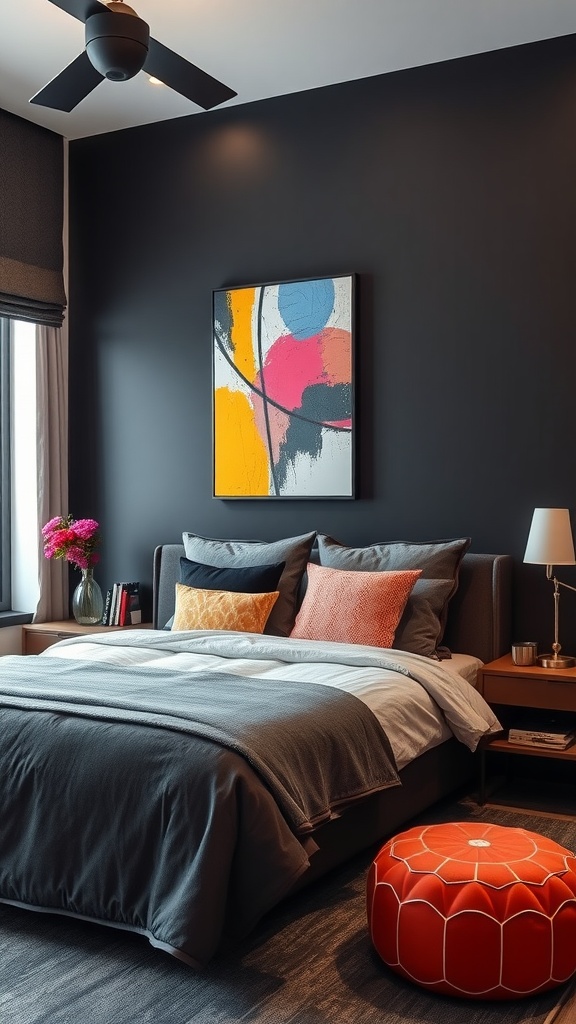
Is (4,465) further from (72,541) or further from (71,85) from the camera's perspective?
(71,85)

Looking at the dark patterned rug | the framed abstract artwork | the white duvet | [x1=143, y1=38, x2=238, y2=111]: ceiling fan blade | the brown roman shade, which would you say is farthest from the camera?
the brown roman shade

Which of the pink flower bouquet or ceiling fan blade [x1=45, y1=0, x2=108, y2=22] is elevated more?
ceiling fan blade [x1=45, y1=0, x2=108, y2=22]

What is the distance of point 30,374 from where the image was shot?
215 inches

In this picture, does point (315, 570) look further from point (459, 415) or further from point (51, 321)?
point (51, 321)

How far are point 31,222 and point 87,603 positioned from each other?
6.53 feet

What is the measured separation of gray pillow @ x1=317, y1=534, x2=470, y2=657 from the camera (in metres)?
4.12

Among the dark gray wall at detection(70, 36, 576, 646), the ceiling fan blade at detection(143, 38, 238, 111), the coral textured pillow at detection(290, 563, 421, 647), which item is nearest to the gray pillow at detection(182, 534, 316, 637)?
the coral textured pillow at detection(290, 563, 421, 647)

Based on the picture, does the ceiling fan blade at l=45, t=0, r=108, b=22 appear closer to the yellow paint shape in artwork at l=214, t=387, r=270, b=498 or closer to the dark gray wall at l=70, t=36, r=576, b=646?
the dark gray wall at l=70, t=36, r=576, b=646

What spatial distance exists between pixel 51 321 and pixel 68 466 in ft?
2.60

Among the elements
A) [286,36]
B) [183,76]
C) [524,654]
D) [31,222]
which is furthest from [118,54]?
[524,654]

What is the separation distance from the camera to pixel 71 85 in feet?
11.1

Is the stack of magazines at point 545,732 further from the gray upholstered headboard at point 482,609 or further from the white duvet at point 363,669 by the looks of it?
the gray upholstered headboard at point 482,609

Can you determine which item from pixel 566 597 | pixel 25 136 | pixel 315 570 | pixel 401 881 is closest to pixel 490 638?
pixel 566 597

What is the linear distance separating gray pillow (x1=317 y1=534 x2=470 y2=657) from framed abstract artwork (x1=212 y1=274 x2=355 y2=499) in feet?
1.41
